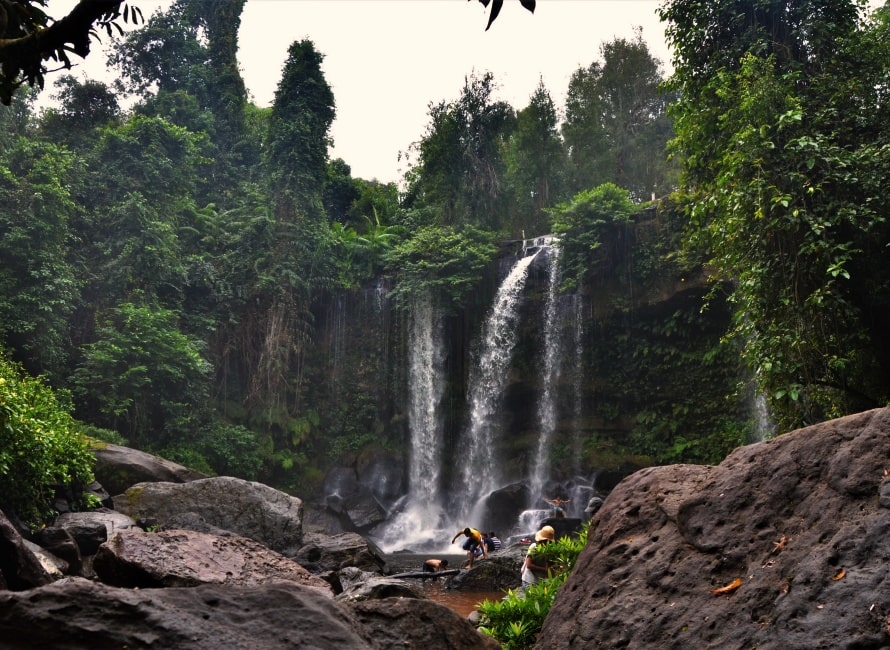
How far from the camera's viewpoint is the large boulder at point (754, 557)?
9.41 feet

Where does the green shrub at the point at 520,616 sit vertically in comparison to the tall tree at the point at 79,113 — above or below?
below

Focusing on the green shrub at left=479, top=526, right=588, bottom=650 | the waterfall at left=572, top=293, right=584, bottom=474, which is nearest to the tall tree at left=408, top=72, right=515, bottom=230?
the waterfall at left=572, top=293, right=584, bottom=474

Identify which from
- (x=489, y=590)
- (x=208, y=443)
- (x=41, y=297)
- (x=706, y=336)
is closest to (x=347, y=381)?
(x=208, y=443)

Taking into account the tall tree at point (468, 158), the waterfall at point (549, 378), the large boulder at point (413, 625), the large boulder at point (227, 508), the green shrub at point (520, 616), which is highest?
the tall tree at point (468, 158)

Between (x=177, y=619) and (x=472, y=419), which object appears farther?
(x=472, y=419)

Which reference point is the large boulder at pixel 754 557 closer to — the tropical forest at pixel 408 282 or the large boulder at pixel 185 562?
the large boulder at pixel 185 562

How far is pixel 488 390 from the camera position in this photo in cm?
2103

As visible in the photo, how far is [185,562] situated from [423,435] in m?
16.5

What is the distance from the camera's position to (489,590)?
10.7m

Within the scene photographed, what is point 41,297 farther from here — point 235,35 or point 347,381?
point 235,35

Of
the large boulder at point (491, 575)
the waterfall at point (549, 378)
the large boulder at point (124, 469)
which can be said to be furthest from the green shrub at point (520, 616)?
the waterfall at point (549, 378)

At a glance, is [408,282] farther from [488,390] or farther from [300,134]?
[300,134]

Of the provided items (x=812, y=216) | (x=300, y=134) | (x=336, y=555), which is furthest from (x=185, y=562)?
(x=300, y=134)

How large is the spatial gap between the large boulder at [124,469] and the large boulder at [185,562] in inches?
322
